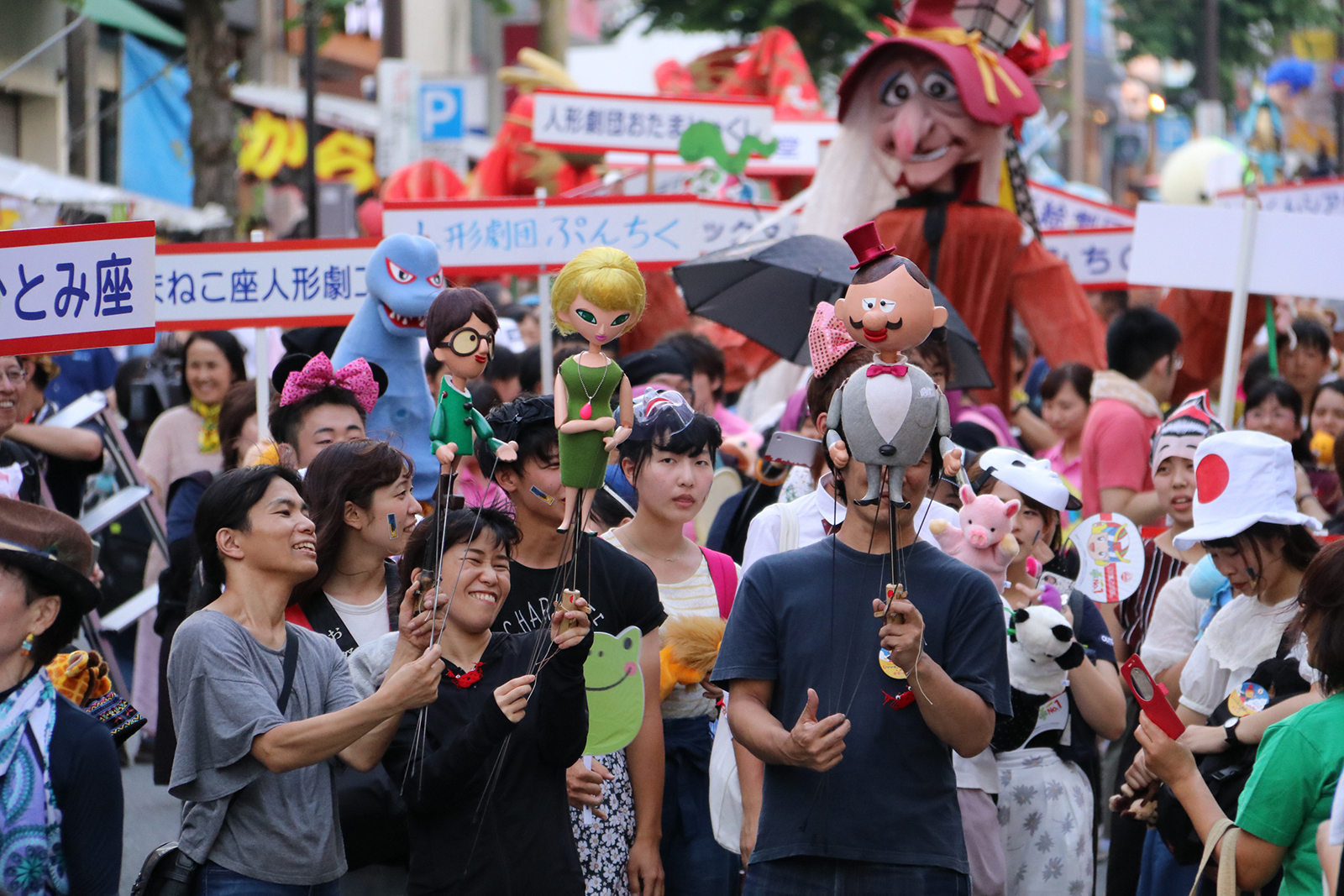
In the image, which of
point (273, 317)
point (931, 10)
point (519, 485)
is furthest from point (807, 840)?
point (931, 10)

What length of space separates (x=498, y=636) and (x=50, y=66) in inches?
661

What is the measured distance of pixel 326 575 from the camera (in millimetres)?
3807

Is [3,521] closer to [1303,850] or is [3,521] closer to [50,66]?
[1303,850]

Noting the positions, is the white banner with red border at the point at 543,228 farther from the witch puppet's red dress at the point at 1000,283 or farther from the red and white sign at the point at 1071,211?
the red and white sign at the point at 1071,211

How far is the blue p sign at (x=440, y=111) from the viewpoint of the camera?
1664cm

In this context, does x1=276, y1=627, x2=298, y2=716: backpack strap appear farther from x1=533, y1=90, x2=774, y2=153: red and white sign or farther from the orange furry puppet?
x1=533, y1=90, x2=774, y2=153: red and white sign

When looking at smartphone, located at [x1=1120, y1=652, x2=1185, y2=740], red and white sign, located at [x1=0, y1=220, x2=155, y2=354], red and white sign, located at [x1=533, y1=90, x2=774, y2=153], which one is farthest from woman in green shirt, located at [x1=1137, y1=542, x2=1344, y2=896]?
red and white sign, located at [x1=533, y1=90, x2=774, y2=153]

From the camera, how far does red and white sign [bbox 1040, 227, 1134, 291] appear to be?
8.45 m

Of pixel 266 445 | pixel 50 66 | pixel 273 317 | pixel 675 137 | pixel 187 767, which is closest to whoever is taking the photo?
pixel 187 767

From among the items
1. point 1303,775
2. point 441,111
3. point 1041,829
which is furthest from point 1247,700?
point 441,111

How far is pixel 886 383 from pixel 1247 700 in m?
1.35

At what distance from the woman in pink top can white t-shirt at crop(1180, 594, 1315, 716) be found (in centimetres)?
297

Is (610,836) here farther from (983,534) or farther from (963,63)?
(963,63)

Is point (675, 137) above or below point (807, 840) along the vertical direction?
above
